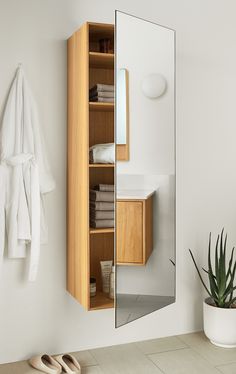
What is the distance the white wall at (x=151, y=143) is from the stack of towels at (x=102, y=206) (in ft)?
0.65

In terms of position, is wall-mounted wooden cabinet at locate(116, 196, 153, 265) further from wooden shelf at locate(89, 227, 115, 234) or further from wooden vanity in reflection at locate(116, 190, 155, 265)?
wooden shelf at locate(89, 227, 115, 234)

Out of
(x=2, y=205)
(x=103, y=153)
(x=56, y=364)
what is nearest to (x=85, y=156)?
(x=103, y=153)

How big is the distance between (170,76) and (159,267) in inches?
41.1

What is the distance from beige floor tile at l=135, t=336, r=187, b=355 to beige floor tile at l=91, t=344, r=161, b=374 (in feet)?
0.16

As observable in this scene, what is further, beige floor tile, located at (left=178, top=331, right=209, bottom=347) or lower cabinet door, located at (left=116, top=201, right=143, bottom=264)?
beige floor tile, located at (left=178, top=331, right=209, bottom=347)

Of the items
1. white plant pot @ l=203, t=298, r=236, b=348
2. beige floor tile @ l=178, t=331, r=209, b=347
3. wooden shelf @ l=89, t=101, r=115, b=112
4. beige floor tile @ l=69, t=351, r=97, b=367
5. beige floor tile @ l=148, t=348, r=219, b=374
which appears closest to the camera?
wooden shelf @ l=89, t=101, r=115, b=112

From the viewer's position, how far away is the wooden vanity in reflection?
2176 mm

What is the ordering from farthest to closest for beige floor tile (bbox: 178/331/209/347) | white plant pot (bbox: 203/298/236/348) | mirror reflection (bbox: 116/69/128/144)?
beige floor tile (bbox: 178/331/209/347) < white plant pot (bbox: 203/298/236/348) < mirror reflection (bbox: 116/69/128/144)

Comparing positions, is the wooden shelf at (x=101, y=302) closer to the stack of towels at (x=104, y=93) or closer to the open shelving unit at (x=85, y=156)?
the open shelving unit at (x=85, y=156)

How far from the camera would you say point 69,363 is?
245 cm

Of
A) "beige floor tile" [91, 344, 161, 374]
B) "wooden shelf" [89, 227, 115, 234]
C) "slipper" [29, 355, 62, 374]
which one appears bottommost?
"beige floor tile" [91, 344, 161, 374]

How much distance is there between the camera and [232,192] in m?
3.02

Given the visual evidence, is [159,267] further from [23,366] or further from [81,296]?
[23,366]

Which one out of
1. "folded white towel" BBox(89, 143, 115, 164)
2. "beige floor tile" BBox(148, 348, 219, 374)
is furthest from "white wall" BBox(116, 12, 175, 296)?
"beige floor tile" BBox(148, 348, 219, 374)
